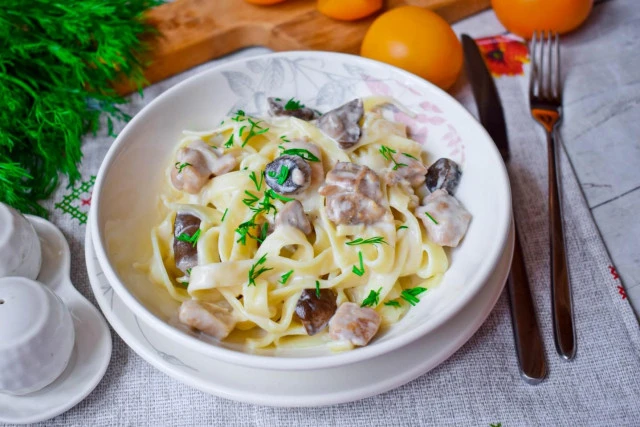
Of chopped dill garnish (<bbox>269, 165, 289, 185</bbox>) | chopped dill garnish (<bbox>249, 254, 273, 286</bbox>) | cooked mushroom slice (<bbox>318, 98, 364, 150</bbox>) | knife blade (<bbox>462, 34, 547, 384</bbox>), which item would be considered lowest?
knife blade (<bbox>462, 34, 547, 384</bbox>)

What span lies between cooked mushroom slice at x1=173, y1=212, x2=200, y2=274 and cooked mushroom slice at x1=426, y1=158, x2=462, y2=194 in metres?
1.00

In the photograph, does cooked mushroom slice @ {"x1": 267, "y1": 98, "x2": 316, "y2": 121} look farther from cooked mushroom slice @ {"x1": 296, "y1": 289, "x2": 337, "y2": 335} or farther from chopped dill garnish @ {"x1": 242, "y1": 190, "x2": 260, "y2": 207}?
cooked mushroom slice @ {"x1": 296, "y1": 289, "x2": 337, "y2": 335}

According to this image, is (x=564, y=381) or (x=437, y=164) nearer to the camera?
(x=564, y=381)

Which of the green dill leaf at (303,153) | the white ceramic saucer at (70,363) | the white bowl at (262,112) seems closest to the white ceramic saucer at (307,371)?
the white bowl at (262,112)

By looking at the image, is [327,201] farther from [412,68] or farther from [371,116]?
[412,68]

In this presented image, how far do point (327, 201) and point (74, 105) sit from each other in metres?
1.64

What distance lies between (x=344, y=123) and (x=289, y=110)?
0.99ft

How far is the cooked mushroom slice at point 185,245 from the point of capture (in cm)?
252

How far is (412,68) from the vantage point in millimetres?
3268

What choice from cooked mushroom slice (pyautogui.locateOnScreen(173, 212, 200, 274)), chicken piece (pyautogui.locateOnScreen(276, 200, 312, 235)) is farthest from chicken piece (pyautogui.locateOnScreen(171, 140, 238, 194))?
chicken piece (pyautogui.locateOnScreen(276, 200, 312, 235))

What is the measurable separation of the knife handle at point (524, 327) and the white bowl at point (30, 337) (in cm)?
171

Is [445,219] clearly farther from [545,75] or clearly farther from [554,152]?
[545,75]

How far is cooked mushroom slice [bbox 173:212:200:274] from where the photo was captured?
2.52m

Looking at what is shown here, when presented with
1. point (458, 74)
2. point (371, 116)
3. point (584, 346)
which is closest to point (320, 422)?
point (584, 346)
